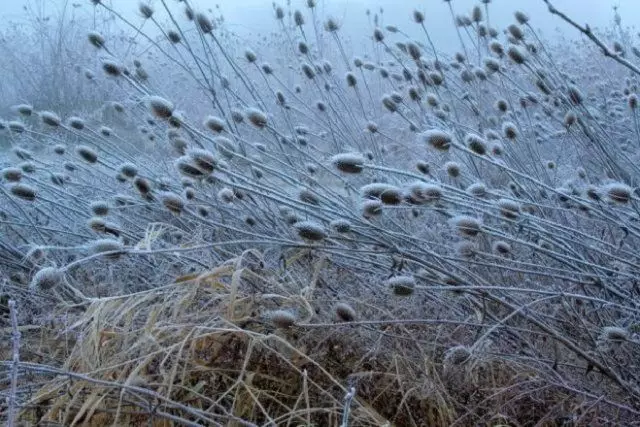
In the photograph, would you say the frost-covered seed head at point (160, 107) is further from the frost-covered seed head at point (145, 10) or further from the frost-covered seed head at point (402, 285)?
the frost-covered seed head at point (145, 10)

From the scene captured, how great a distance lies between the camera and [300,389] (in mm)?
1730

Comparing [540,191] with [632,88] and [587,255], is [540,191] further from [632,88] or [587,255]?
[632,88]

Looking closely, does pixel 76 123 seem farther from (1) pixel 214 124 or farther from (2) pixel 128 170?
(1) pixel 214 124

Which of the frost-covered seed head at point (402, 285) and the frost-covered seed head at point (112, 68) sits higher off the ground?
the frost-covered seed head at point (112, 68)

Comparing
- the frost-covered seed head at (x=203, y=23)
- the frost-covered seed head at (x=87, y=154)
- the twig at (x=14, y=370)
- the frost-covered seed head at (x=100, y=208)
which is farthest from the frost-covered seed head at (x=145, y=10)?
the twig at (x=14, y=370)

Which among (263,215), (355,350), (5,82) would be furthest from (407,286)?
(5,82)

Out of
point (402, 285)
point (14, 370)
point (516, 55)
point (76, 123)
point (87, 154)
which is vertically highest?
point (516, 55)

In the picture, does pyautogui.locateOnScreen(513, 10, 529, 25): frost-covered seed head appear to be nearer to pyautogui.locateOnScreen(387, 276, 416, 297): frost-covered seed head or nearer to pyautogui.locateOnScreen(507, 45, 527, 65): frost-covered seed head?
pyautogui.locateOnScreen(507, 45, 527, 65): frost-covered seed head

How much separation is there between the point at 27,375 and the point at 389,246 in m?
1.02

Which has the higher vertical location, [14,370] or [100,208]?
[14,370]

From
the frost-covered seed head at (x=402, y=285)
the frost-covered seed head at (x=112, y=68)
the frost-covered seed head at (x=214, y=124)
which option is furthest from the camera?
the frost-covered seed head at (x=112, y=68)

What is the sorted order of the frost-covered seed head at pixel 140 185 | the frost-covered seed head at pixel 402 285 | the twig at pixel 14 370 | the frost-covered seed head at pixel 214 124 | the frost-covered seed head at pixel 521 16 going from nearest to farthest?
the twig at pixel 14 370, the frost-covered seed head at pixel 402 285, the frost-covered seed head at pixel 140 185, the frost-covered seed head at pixel 214 124, the frost-covered seed head at pixel 521 16

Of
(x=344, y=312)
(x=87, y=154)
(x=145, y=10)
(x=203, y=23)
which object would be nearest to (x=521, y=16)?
(x=203, y=23)

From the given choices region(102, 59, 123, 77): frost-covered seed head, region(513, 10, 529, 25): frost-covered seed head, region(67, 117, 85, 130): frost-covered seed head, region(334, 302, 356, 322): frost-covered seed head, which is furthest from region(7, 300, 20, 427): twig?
region(513, 10, 529, 25): frost-covered seed head
